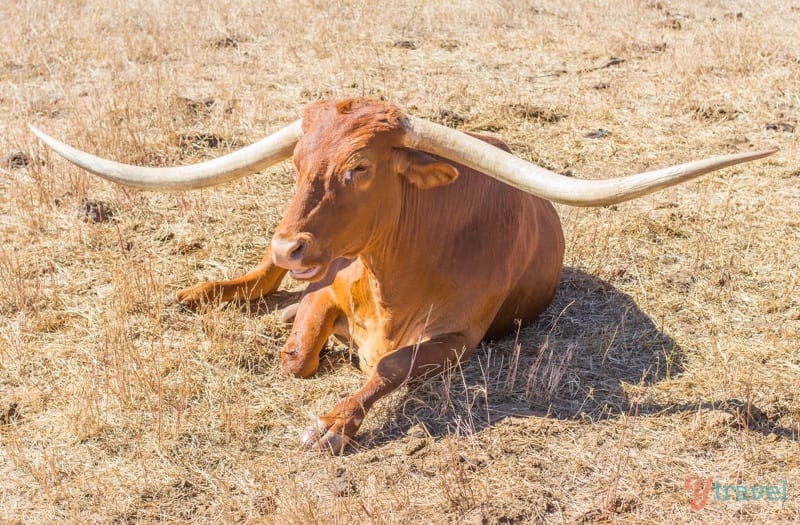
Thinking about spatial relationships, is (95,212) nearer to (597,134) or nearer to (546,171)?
(546,171)

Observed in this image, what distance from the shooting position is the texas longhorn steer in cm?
371

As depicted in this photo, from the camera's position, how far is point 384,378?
4043 mm

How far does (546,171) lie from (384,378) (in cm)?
116

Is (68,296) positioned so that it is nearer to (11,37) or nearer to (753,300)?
(753,300)

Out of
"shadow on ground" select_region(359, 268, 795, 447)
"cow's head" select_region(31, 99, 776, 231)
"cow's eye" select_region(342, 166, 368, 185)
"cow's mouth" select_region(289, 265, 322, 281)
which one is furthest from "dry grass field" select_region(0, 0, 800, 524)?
"cow's eye" select_region(342, 166, 368, 185)

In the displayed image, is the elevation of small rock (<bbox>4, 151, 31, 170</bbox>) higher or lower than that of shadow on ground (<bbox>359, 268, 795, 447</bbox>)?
higher

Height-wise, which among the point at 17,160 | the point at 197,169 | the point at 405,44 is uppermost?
the point at 405,44

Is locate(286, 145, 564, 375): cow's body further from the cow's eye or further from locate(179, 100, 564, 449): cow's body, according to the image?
the cow's eye

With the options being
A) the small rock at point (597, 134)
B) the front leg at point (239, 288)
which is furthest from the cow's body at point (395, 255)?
the small rock at point (597, 134)

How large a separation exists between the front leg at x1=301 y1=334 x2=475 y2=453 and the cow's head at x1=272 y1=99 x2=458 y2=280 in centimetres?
54

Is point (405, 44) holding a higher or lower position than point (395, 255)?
higher

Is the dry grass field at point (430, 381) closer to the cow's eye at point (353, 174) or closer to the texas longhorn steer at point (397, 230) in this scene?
the texas longhorn steer at point (397, 230)

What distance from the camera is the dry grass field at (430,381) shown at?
12.0 feet

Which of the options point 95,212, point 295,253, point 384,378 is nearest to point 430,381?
point 384,378
